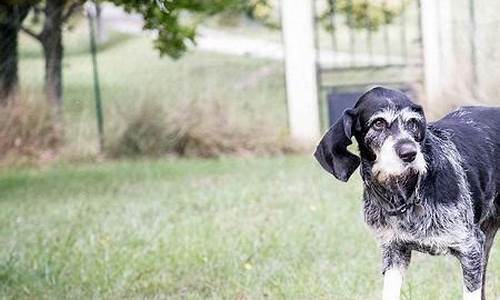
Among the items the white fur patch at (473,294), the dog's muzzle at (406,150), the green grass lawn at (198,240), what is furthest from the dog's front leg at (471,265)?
the green grass lawn at (198,240)

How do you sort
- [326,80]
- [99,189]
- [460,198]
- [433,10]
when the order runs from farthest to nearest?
[326,80], [433,10], [99,189], [460,198]

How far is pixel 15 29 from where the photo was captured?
663 inches

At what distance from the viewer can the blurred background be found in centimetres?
832

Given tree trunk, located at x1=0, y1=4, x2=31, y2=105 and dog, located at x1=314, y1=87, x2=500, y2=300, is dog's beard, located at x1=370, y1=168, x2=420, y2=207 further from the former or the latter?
tree trunk, located at x1=0, y1=4, x2=31, y2=105

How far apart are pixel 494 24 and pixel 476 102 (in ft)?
5.30

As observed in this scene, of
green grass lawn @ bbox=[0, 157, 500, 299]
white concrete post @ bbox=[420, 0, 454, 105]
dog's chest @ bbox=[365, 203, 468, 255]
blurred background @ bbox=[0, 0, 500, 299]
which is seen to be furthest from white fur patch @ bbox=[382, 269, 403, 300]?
white concrete post @ bbox=[420, 0, 454, 105]

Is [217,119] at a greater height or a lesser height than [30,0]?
lesser

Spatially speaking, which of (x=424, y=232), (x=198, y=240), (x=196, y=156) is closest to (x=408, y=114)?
(x=424, y=232)

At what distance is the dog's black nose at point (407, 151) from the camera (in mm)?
5223

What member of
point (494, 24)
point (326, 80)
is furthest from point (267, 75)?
point (494, 24)

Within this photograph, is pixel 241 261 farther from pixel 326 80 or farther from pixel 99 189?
pixel 326 80

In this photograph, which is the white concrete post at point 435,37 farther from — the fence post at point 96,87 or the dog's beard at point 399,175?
the dog's beard at point 399,175

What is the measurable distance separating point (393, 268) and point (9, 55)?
39.8 feet

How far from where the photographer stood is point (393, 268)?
5844 millimetres
